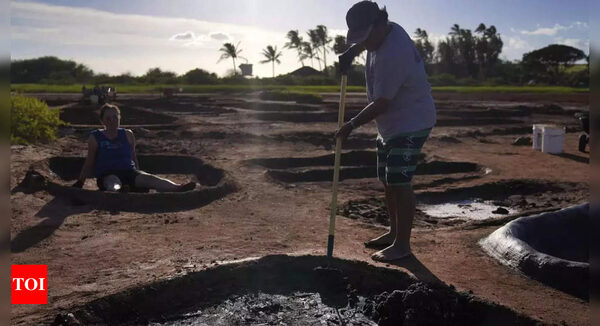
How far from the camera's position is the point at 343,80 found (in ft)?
13.8

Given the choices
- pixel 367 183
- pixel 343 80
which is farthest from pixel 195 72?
pixel 343 80

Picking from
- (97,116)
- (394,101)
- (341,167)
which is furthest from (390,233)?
(97,116)

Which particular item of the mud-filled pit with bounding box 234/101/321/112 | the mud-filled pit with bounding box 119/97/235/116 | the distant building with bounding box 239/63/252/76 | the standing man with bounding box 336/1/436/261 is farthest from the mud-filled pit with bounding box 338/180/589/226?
the distant building with bounding box 239/63/252/76

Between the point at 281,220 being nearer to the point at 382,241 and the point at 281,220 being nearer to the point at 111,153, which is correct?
the point at 382,241

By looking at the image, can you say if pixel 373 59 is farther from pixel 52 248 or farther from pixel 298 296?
pixel 52 248

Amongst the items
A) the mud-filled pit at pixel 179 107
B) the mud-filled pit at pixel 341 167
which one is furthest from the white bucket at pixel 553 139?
the mud-filled pit at pixel 179 107

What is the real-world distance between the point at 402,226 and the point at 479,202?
3.46m

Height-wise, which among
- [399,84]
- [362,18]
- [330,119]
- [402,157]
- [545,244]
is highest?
[362,18]

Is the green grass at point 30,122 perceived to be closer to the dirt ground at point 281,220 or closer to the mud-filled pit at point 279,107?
the dirt ground at point 281,220

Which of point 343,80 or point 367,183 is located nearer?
point 343,80

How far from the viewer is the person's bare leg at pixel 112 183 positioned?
621 cm

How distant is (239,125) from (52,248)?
1079cm

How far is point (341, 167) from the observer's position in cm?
878

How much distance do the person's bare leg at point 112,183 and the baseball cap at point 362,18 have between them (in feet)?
11.9
